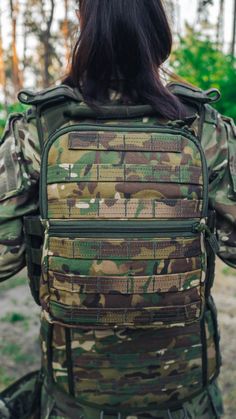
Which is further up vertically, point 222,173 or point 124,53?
point 124,53

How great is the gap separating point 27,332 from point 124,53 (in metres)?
2.98

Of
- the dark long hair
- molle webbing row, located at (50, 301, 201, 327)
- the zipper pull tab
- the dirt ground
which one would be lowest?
the dirt ground

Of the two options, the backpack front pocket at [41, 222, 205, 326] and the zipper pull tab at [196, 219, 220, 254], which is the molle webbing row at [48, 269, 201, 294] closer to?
the backpack front pocket at [41, 222, 205, 326]

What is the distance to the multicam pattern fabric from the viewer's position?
1.21 m

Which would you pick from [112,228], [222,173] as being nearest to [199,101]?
[222,173]

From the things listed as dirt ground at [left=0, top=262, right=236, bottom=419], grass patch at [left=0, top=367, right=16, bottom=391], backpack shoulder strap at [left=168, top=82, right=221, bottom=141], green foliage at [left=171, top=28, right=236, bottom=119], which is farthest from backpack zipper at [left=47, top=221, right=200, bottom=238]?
green foliage at [left=171, top=28, right=236, bottom=119]

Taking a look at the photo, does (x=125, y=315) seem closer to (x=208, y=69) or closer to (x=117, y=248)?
(x=117, y=248)

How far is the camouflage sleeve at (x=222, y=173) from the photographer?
133 centimetres

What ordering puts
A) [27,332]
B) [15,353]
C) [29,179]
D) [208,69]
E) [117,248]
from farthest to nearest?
[208,69] → [27,332] → [15,353] → [29,179] → [117,248]

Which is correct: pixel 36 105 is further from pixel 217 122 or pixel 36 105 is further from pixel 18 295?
pixel 18 295

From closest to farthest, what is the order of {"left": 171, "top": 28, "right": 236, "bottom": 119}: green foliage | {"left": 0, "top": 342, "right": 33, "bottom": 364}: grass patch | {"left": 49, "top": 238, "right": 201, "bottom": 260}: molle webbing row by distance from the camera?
{"left": 49, "top": 238, "right": 201, "bottom": 260}: molle webbing row → {"left": 0, "top": 342, "right": 33, "bottom": 364}: grass patch → {"left": 171, "top": 28, "right": 236, "bottom": 119}: green foliage

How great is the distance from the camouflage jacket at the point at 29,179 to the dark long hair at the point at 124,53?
0.14m

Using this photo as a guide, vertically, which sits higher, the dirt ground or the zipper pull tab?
the zipper pull tab

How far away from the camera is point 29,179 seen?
1.30 meters
